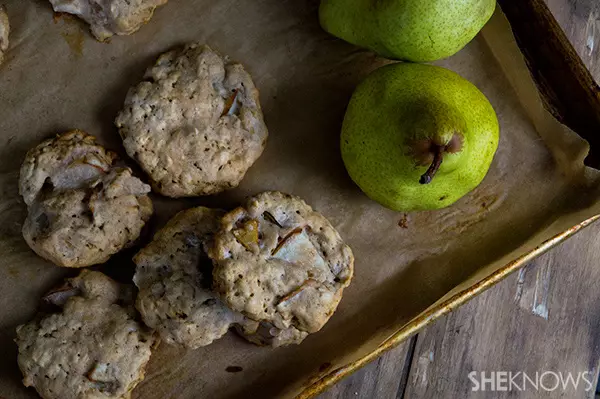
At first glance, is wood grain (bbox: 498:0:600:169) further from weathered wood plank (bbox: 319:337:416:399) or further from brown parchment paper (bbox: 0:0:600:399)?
weathered wood plank (bbox: 319:337:416:399)

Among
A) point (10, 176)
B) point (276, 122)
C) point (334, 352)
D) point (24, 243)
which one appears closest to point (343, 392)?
point (334, 352)

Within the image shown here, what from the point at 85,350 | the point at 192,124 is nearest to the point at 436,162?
the point at 192,124

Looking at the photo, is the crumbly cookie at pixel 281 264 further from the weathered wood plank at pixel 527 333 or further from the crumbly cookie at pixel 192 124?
the weathered wood plank at pixel 527 333

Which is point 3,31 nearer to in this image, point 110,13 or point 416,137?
point 110,13

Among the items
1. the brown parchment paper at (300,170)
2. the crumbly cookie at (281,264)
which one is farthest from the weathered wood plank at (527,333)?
the crumbly cookie at (281,264)

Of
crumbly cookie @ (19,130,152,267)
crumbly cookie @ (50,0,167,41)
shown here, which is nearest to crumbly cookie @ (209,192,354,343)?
crumbly cookie @ (19,130,152,267)

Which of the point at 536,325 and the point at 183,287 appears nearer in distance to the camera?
the point at 183,287
